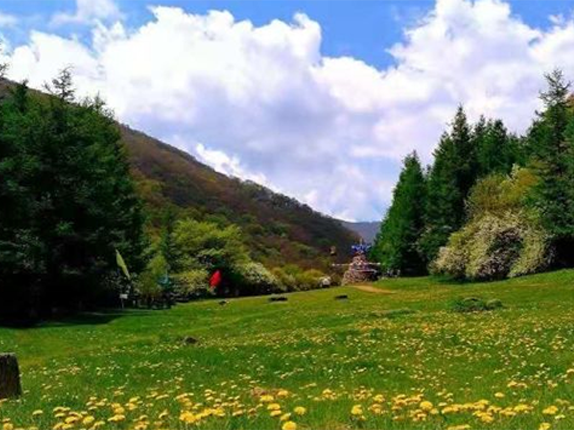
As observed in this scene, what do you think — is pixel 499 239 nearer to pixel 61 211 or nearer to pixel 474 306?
pixel 474 306

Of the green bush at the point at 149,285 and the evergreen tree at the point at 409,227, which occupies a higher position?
the evergreen tree at the point at 409,227

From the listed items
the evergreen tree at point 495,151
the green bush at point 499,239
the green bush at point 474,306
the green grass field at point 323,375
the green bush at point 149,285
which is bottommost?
the green grass field at point 323,375

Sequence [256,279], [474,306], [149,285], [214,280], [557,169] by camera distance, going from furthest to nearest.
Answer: [256,279] < [214,280] < [149,285] < [557,169] < [474,306]

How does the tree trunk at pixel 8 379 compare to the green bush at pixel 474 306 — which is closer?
the tree trunk at pixel 8 379

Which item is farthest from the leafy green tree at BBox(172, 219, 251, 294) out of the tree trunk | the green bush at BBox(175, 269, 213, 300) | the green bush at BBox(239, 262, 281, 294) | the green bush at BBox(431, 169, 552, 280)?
the tree trunk

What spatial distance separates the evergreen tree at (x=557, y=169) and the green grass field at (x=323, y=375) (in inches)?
1058

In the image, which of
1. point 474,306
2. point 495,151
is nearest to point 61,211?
point 474,306

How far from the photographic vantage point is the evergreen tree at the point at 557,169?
6381cm

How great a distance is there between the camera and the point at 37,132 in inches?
2015

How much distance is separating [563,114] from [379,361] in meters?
57.9

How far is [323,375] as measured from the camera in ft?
55.3

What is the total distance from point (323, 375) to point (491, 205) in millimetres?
60775

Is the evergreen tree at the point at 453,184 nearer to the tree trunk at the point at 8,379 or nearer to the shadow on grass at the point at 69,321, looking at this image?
the shadow on grass at the point at 69,321

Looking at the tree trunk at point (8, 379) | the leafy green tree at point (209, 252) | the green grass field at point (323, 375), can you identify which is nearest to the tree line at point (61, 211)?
the green grass field at point (323, 375)
